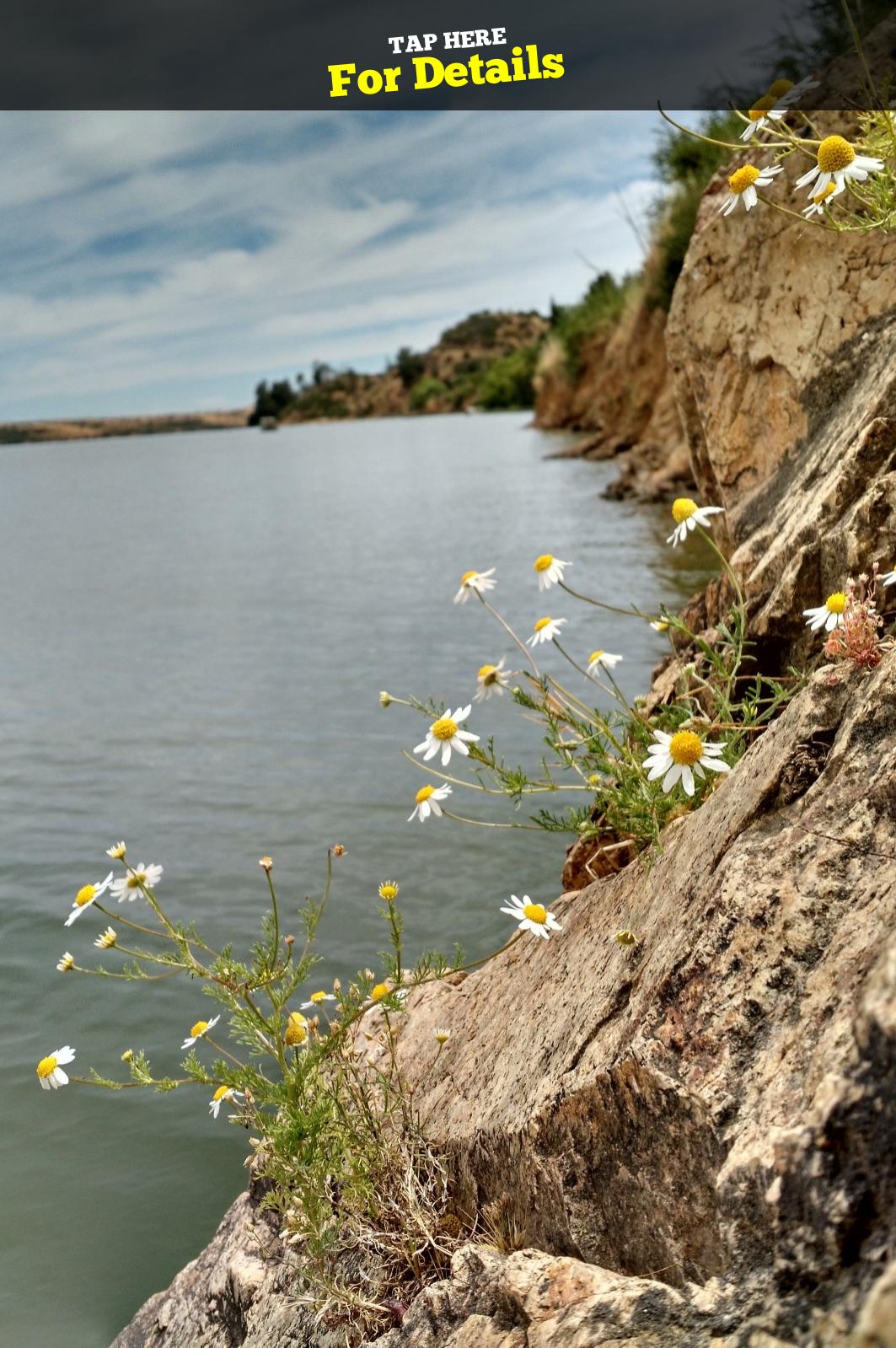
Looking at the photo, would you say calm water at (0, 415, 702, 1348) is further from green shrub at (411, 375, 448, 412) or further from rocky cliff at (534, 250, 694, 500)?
green shrub at (411, 375, 448, 412)

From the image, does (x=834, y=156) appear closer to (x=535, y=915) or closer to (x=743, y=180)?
(x=743, y=180)

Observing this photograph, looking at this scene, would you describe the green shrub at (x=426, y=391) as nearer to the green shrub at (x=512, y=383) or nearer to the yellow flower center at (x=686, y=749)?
the green shrub at (x=512, y=383)

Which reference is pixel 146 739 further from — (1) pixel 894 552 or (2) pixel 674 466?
Answer: (2) pixel 674 466

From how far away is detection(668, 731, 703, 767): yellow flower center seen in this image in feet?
8.63

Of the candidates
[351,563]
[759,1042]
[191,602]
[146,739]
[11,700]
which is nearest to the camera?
[759,1042]

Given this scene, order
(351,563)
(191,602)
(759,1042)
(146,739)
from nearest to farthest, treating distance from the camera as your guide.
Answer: (759,1042) → (146,739) → (191,602) → (351,563)

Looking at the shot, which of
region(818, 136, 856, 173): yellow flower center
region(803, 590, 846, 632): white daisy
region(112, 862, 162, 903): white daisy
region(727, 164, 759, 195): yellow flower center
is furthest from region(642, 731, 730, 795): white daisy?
region(818, 136, 856, 173): yellow flower center

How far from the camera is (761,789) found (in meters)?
2.37

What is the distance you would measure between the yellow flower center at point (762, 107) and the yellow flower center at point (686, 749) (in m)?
1.88

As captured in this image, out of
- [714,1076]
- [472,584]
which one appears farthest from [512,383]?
[714,1076]

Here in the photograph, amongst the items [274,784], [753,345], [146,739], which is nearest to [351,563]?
[146,739]

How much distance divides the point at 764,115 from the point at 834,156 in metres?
0.53

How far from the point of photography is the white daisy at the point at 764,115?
114 inches

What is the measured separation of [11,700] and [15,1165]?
7.08m
